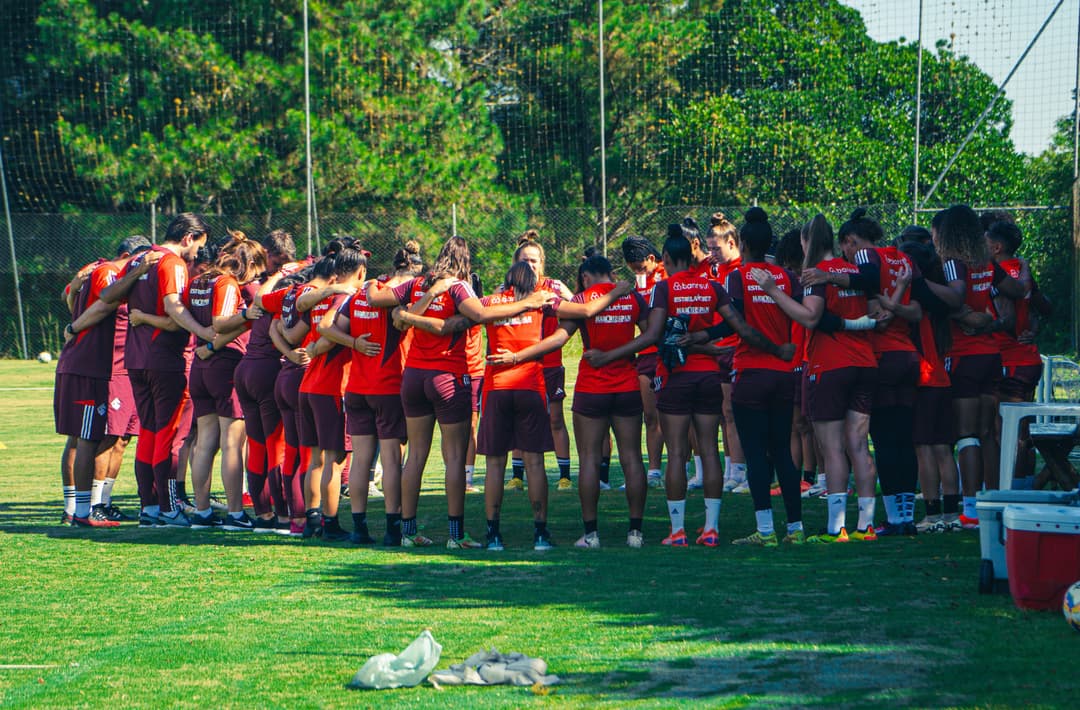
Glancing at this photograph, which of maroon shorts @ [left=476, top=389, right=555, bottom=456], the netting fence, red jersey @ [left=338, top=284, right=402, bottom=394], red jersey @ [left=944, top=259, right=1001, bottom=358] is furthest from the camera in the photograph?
the netting fence

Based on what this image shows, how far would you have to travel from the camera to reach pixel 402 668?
4.95 metres

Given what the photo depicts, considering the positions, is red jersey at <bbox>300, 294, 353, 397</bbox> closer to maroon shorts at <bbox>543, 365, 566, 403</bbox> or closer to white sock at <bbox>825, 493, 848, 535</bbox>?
maroon shorts at <bbox>543, 365, 566, 403</bbox>

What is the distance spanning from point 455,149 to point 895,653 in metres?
26.1

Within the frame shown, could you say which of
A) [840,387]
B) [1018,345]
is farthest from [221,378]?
[1018,345]

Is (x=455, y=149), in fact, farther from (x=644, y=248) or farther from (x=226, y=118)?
(x=644, y=248)

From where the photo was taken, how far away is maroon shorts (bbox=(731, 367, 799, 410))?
25.6 feet

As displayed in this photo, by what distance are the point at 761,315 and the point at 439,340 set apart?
6.48 feet

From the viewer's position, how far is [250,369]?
28.5 ft

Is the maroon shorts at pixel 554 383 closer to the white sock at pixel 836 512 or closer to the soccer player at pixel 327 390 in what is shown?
the soccer player at pixel 327 390

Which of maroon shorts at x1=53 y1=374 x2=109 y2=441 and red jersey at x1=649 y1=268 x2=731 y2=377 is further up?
red jersey at x1=649 y1=268 x2=731 y2=377

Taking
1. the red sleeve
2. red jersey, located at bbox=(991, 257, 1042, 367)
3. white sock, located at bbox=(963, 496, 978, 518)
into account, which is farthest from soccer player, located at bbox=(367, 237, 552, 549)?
red jersey, located at bbox=(991, 257, 1042, 367)

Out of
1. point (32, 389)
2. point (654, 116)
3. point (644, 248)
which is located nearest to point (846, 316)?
point (644, 248)

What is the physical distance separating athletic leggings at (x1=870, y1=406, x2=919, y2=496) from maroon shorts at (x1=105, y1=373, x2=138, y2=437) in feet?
17.1

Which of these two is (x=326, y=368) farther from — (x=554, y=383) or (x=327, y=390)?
(x=554, y=383)
